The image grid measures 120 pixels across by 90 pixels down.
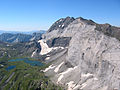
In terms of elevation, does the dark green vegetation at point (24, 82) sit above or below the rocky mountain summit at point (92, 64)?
below

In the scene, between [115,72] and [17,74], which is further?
[17,74]

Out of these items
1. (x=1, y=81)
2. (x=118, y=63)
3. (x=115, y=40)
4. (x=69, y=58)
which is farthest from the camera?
(x=69, y=58)

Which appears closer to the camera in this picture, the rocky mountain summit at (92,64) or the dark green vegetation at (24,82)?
the rocky mountain summit at (92,64)

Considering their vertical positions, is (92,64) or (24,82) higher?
(92,64)

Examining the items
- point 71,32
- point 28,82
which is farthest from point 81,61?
point 71,32

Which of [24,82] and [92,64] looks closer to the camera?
[92,64]

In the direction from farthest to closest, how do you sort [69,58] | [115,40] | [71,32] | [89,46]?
[71,32]
[69,58]
[89,46]
[115,40]

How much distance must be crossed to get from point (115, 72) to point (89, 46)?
95.8 feet

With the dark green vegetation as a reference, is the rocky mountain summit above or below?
above

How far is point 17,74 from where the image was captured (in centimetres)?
12206

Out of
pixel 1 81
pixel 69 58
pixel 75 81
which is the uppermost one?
pixel 69 58

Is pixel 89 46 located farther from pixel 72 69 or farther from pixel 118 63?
pixel 118 63

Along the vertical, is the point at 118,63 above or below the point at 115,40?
below

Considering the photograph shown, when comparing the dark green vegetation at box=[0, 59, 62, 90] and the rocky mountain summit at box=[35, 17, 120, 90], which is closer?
the rocky mountain summit at box=[35, 17, 120, 90]
